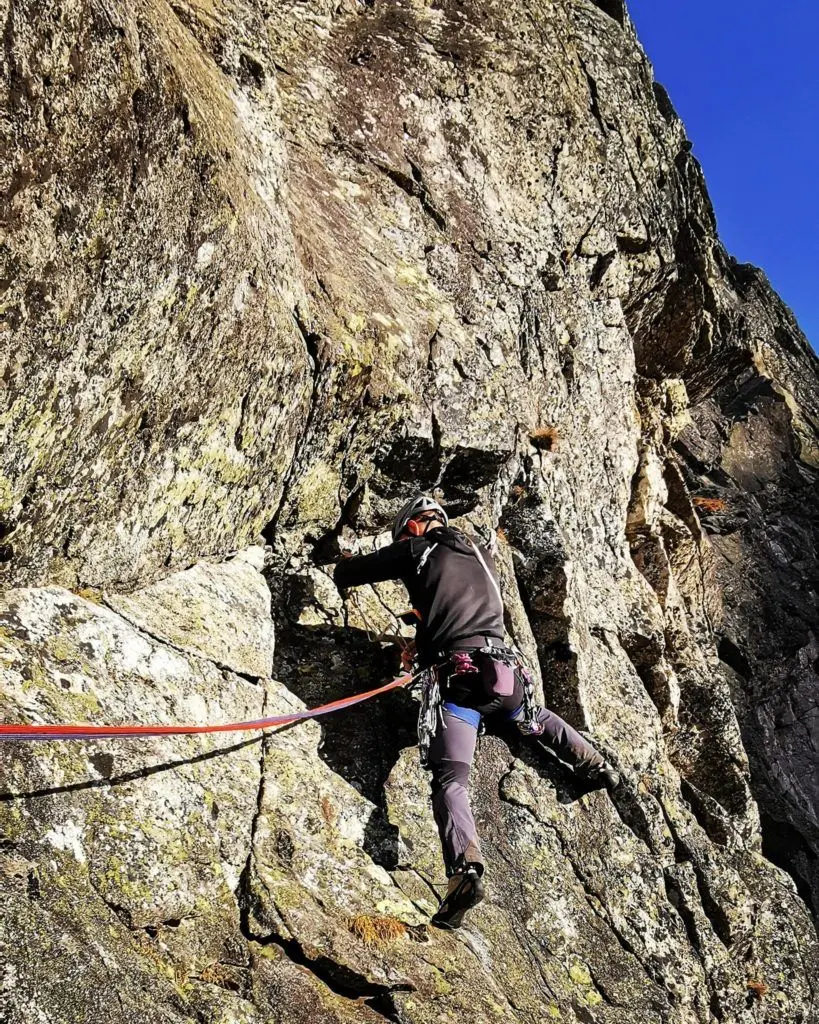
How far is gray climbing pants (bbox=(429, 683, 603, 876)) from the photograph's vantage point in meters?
6.69

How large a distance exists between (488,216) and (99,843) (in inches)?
451

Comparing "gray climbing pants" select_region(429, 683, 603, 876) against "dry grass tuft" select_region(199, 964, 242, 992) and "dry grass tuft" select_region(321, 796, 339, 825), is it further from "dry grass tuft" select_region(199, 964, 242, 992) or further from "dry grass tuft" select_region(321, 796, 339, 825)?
"dry grass tuft" select_region(199, 964, 242, 992)

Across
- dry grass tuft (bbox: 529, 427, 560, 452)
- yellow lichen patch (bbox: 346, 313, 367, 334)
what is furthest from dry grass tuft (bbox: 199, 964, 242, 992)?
dry grass tuft (bbox: 529, 427, 560, 452)

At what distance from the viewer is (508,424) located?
10.9 m

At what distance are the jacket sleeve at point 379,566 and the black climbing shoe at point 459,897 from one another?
2990 millimetres

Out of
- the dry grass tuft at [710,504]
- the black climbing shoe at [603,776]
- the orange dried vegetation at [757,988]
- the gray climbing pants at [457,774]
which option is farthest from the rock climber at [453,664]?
the dry grass tuft at [710,504]

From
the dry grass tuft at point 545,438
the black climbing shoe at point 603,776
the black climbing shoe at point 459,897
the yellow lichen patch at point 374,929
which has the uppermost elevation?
the dry grass tuft at point 545,438

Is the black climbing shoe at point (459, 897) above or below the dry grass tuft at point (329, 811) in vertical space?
above

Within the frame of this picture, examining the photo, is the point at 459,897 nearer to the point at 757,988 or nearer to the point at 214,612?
the point at 214,612

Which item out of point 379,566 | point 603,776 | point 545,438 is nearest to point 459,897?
point 379,566

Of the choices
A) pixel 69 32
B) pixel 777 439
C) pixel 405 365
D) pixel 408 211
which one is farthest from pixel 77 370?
pixel 777 439

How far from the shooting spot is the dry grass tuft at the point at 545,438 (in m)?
13.3

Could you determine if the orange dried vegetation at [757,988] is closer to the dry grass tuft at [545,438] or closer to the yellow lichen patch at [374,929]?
the yellow lichen patch at [374,929]

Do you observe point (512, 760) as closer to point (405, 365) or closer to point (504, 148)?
point (405, 365)
